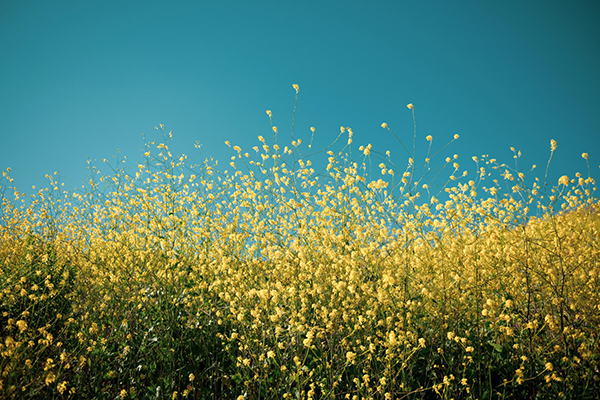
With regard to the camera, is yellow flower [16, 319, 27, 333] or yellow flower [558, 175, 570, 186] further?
yellow flower [558, 175, 570, 186]

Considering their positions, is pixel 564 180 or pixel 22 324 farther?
pixel 564 180

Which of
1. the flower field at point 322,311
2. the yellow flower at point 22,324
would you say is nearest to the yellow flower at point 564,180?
the flower field at point 322,311

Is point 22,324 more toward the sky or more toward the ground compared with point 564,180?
more toward the ground

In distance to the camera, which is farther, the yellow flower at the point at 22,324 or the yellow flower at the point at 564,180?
the yellow flower at the point at 564,180

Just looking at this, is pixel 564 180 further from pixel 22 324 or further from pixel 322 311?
pixel 22 324

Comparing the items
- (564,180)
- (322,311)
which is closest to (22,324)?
(322,311)

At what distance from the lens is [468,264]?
3146 millimetres

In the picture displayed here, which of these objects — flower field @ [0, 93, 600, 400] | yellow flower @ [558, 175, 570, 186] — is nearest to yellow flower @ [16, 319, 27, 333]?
flower field @ [0, 93, 600, 400]

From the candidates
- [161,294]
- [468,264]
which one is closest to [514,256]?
[468,264]

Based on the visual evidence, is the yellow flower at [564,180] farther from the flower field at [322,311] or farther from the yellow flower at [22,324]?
the yellow flower at [22,324]

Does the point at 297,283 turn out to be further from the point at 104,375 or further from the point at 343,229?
the point at 104,375

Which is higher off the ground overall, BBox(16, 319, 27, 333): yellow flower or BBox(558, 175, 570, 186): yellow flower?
BBox(558, 175, 570, 186): yellow flower

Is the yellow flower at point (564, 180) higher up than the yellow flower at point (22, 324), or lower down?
higher up

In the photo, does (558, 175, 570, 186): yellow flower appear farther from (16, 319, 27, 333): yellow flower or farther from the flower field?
(16, 319, 27, 333): yellow flower
